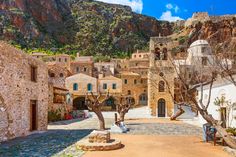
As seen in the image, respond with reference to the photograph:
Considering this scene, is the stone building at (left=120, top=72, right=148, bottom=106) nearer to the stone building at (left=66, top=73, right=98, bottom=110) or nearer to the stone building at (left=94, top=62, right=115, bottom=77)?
the stone building at (left=66, top=73, right=98, bottom=110)

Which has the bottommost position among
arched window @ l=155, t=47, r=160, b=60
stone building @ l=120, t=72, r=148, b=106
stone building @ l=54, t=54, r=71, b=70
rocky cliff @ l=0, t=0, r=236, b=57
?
stone building @ l=120, t=72, r=148, b=106

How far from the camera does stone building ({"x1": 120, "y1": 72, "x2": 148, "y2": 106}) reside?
60.3 m

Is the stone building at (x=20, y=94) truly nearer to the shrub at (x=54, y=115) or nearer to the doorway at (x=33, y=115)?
the doorway at (x=33, y=115)

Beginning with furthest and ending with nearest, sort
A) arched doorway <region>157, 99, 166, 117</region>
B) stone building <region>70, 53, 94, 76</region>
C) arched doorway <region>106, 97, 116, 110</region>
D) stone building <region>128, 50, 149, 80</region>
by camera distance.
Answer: stone building <region>128, 50, 149, 80</region> → stone building <region>70, 53, 94, 76</region> → arched doorway <region>106, 97, 116, 110</region> → arched doorway <region>157, 99, 166, 117</region>

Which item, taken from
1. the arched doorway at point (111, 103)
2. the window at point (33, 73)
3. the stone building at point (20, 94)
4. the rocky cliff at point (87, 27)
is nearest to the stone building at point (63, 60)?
the rocky cliff at point (87, 27)

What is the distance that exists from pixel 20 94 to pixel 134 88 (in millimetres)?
44335

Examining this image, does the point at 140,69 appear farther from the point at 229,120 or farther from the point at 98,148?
the point at 98,148

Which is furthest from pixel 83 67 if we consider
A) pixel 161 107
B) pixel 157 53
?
pixel 161 107

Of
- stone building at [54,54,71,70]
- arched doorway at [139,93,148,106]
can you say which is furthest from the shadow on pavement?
stone building at [54,54,71,70]

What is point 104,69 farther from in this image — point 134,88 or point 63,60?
point 134,88

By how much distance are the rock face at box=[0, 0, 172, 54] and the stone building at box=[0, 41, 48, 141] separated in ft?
226

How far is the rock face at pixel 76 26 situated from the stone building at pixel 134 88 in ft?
125

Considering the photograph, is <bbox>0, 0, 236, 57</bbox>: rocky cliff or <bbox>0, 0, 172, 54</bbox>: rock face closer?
<bbox>0, 0, 236, 57</bbox>: rocky cliff

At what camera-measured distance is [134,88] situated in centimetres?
6103
